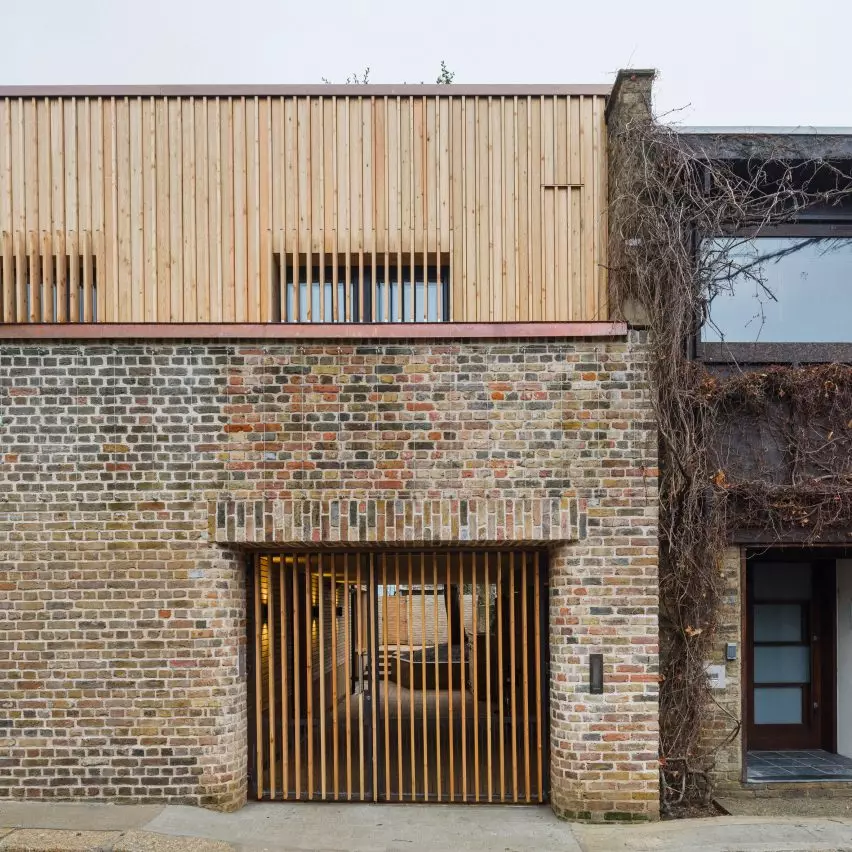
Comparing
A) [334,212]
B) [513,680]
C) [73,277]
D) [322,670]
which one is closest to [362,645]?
[322,670]

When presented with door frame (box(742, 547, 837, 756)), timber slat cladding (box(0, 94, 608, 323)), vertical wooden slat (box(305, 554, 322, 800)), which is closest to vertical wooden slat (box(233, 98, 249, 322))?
timber slat cladding (box(0, 94, 608, 323))

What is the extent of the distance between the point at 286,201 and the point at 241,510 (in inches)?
116

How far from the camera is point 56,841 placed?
196 inches

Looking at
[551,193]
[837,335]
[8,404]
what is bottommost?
[8,404]

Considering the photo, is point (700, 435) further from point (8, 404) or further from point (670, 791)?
point (8, 404)

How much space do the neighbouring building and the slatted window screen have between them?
33mm

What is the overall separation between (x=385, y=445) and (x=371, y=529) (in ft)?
2.44

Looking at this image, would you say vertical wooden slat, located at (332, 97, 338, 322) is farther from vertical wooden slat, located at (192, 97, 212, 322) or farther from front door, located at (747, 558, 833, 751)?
front door, located at (747, 558, 833, 751)

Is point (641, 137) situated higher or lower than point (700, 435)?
higher

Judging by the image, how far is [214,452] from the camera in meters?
5.78

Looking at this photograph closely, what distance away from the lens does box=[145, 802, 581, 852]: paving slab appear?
5.18 m

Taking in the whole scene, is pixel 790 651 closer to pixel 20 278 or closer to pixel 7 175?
pixel 20 278

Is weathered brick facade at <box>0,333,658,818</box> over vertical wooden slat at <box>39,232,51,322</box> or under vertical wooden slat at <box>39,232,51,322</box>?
under

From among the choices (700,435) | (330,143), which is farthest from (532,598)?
(330,143)
